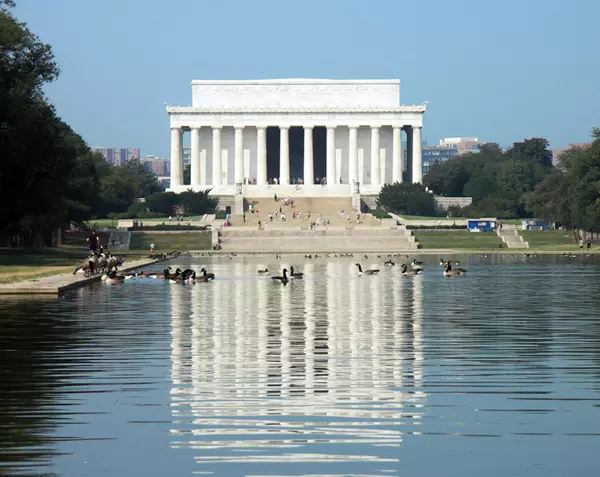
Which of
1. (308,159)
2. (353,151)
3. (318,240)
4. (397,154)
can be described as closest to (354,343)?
(318,240)

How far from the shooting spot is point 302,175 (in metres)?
186

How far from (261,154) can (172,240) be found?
6081 centimetres

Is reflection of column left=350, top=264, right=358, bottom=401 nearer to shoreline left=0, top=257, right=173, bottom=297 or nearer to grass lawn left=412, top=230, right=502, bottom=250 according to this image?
shoreline left=0, top=257, right=173, bottom=297

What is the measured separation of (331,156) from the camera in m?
169

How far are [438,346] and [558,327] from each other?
5370mm

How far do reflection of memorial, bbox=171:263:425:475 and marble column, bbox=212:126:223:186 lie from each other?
130583 mm

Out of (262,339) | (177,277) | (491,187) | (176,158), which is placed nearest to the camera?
(262,339)

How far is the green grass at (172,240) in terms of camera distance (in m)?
105

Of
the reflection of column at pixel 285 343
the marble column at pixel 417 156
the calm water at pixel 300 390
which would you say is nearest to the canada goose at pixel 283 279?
the reflection of column at pixel 285 343

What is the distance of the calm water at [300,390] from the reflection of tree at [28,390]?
0.13 feet

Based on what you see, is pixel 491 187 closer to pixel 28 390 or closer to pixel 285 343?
pixel 285 343

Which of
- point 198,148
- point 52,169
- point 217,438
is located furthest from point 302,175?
point 217,438

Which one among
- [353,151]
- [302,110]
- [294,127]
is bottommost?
[353,151]

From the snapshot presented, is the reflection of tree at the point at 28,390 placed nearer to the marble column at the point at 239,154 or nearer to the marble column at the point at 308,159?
the marble column at the point at 308,159
